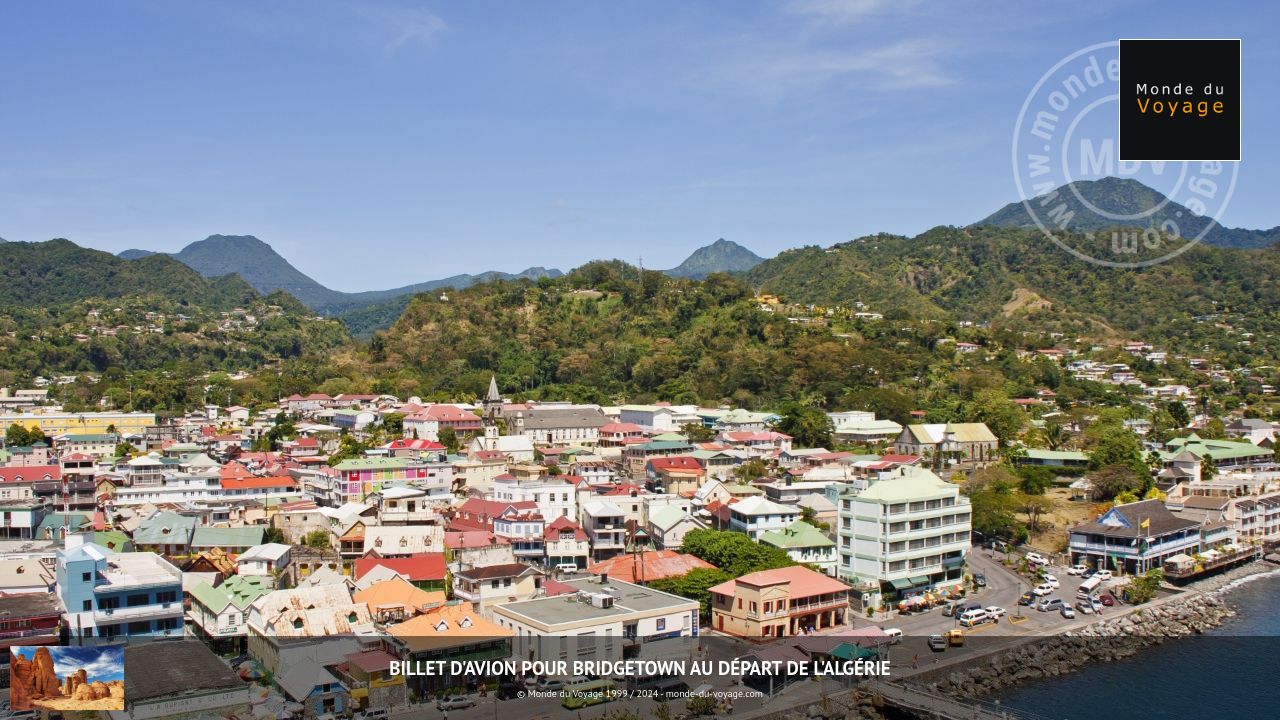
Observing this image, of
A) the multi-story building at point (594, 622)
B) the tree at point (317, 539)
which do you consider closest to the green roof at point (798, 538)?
the multi-story building at point (594, 622)

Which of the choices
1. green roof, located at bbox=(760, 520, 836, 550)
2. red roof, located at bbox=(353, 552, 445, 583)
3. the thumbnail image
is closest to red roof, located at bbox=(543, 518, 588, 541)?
red roof, located at bbox=(353, 552, 445, 583)

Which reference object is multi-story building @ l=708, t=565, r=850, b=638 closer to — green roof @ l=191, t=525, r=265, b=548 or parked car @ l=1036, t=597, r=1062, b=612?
parked car @ l=1036, t=597, r=1062, b=612

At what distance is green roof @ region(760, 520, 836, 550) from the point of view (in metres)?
21.5

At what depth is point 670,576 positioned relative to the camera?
19.7 metres

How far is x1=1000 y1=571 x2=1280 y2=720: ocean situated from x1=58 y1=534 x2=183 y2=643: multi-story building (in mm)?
13304

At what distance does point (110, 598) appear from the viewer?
51.0 feet

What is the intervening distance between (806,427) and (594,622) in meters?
22.3

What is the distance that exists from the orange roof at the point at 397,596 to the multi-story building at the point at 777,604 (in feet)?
16.9

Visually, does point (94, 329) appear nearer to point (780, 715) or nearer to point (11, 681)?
point (11, 681)

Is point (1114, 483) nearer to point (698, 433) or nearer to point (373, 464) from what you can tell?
point (698, 433)

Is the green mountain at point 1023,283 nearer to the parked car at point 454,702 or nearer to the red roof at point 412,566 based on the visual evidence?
the red roof at point 412,566

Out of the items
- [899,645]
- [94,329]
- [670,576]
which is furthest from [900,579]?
[94,329]

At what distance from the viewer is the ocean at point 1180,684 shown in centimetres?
1641

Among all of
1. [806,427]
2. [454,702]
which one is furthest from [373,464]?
[806,427]
